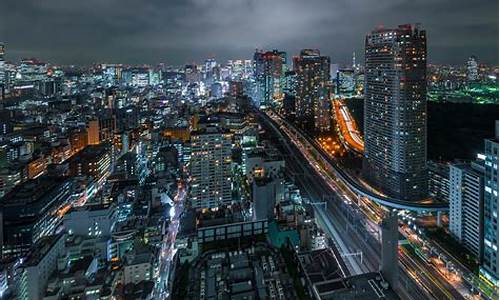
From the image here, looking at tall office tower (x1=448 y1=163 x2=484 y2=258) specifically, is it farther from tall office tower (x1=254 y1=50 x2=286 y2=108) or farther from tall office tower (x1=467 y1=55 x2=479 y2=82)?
tall office tower (x1=254 y1=50 x2=286 y2=108)

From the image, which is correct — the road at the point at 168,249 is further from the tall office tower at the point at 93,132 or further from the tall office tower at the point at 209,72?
the tall office tower at the point at 209,72

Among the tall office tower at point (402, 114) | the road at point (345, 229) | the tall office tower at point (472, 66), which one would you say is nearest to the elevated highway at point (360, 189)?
the road at point (345, 229)

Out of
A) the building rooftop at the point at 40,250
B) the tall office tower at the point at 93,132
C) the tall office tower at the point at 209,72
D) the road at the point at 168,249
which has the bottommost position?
the road at the point at 168,249

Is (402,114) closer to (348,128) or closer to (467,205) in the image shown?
(467,205)

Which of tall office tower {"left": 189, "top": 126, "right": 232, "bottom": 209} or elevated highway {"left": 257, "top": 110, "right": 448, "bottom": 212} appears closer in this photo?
elevated highway {"left": 257, "top": 110, "right": 448, "bottom": 212}

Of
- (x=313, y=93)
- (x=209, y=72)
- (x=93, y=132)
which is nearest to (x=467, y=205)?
(x=313, y=93)

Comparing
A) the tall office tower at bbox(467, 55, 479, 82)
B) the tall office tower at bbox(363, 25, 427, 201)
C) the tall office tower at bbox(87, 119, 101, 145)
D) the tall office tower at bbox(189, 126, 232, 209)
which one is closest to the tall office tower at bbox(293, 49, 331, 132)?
the tall office tower at bbox(363, 25, 427, 201)

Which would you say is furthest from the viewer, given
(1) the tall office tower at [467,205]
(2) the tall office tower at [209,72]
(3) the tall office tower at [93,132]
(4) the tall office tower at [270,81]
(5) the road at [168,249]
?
(2) the tall office tower at [209,72]
